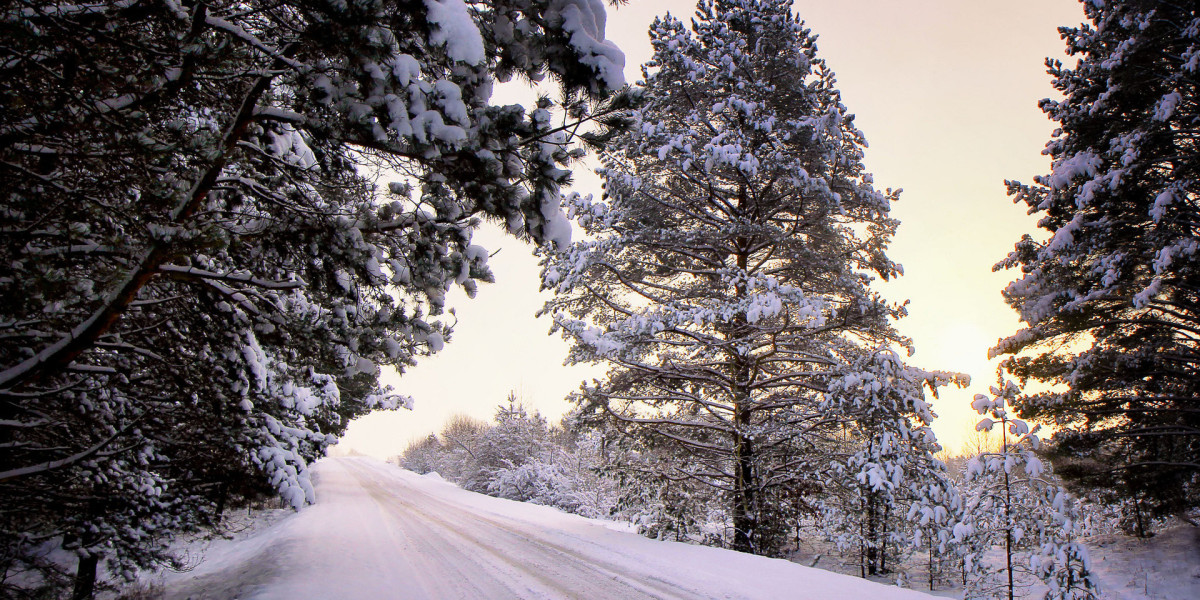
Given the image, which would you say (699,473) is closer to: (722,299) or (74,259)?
(722,299)

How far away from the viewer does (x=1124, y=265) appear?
8945 millimetres

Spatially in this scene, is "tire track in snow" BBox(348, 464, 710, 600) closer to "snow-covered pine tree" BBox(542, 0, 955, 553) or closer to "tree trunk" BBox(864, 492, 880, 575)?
"snow-covered pine tree" BBox(542, 0, 955, 553)

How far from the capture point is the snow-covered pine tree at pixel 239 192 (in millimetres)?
2705

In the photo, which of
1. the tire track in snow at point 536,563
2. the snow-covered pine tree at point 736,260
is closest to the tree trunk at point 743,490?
the snow-covered pine tree at point 736,260

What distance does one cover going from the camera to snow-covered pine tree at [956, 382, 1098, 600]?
584cm

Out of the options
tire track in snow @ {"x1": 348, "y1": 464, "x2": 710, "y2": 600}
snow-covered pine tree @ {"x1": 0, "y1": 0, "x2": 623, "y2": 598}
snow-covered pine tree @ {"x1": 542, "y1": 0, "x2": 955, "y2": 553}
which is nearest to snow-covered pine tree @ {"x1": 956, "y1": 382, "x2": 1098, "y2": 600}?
snow-covered pine tree @ {"x1": 542, "y1": 0, "x2": 955, "y2": 553}

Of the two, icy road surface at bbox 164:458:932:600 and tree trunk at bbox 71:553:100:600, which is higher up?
icy road surface at bbox 164:458:932:600

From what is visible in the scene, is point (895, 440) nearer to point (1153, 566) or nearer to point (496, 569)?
point (496, 569)

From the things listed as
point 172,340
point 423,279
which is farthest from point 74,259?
point 423,279

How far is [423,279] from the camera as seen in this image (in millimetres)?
3578

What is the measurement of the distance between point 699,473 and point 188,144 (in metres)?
8.58

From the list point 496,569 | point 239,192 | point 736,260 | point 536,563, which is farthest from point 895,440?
point 239,192

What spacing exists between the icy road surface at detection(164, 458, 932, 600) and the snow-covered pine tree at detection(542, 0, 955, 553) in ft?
7.31

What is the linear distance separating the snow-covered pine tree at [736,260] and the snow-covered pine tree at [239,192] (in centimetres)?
463
